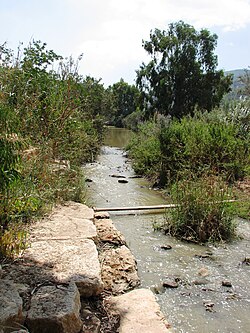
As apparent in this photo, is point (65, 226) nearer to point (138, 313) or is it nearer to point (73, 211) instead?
point (73, 211)

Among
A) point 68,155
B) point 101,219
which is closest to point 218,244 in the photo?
point 101,219

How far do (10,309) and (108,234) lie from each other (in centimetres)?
288

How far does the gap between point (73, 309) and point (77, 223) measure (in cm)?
208

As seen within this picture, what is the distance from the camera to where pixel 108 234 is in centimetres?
517

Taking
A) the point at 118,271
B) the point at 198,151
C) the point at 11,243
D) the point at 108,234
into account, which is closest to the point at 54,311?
the point at 11,243

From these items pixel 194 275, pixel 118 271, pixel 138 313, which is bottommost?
pixel 194 275

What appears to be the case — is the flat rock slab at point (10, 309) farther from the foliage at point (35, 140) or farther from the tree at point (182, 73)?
the tree at point (182, 73)

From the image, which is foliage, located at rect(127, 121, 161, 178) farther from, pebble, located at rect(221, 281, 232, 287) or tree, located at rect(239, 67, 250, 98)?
tree, located at rect(239, 67, 250, 98)

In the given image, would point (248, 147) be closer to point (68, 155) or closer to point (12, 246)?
point (68, 155)

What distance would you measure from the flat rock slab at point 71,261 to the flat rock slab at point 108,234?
1.05 metres

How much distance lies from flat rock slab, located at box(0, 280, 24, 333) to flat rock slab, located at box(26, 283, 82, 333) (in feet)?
0.37

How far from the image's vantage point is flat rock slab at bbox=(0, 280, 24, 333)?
2222 mm

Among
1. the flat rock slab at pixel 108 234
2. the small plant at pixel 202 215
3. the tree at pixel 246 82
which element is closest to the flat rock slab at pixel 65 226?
the flat rock slab at pixel 108 234

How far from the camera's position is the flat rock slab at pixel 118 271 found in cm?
382
